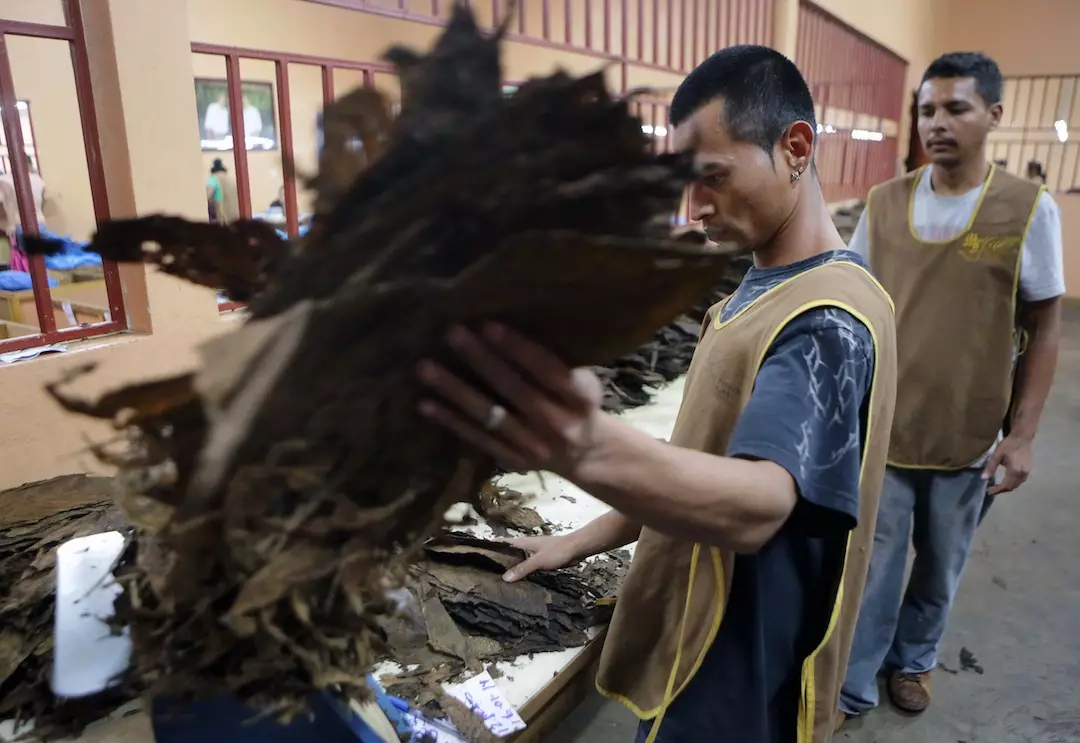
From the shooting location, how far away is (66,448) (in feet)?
5.51

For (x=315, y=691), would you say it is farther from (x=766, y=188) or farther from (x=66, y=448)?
(x=66, y=448)

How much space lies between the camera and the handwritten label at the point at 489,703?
1.13 m

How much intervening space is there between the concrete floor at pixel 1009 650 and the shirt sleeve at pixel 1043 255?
130 cm

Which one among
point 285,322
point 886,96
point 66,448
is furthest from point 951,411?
point 886,96

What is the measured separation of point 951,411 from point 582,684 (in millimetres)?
1249

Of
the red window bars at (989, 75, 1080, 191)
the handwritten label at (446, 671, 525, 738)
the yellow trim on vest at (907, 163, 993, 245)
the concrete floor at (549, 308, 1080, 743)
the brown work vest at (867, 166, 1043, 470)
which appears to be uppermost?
the red window bars at (989, 75, 1080, 191)

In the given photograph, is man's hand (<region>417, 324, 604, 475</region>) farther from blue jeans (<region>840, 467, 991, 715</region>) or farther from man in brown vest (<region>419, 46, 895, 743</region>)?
blue jeans (<region>840, 467, 991, 715</region>)

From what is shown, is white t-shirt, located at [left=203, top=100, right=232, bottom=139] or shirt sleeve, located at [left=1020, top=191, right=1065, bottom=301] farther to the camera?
white t-shirt, located at [left=203, top=100, right=232, bottom=139]

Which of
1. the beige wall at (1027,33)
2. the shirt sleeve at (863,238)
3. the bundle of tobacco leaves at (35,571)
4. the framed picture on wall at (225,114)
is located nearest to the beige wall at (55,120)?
the framed picture on wall at (225,114)

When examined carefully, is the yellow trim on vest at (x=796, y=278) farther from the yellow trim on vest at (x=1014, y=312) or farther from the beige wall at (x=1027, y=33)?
the beige wall at (x=1027, y=33)

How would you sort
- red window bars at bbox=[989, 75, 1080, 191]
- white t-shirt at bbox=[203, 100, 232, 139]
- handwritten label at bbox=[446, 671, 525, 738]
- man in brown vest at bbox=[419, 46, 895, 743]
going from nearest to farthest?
man in brown vest at bbox=[419, 46, 895, 743] → handwritten label at bbox=[446, 671, 525, 738] → white t-shirt at bbox=[203, 100, 232, 139] → red window bars at bbox=[989, 75, 1080, 191]

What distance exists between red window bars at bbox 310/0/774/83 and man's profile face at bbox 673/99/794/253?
7.54 feet

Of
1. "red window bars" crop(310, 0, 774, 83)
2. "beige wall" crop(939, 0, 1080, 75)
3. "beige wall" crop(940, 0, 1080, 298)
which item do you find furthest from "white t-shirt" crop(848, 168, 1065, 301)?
"beige wall" crop(939, 0, 1080, 75)

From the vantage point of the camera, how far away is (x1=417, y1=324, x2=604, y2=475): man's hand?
18.7 inches
